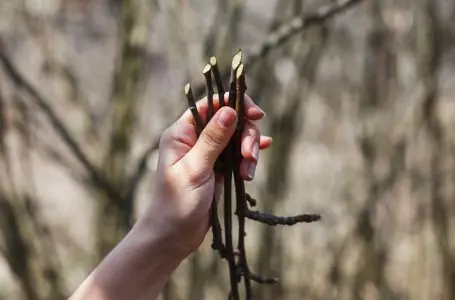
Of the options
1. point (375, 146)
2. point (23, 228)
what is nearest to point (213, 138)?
point (23, 228)

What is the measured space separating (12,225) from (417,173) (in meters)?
1.56

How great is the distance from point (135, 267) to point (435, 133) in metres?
2.32

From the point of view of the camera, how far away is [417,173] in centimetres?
318

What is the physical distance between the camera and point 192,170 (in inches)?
34.4

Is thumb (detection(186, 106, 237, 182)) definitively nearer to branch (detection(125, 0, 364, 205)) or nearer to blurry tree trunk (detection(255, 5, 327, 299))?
branch (detection(125, 0, 364, 205))

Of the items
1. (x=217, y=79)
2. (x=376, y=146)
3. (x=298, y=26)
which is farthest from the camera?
(x=376, y=146)

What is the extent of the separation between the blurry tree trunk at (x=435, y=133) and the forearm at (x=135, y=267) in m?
2.20

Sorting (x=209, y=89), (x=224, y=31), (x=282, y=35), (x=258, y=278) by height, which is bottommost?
(x=258, y=278)

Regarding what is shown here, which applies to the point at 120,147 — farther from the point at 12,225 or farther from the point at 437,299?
the point at 437,299

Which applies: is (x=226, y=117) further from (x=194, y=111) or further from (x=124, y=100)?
(x=124, y=100)

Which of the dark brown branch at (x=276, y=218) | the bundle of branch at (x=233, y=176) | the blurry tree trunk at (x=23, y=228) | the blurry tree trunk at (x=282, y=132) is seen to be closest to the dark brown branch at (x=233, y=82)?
the bundle of branch at (x=233, y=176)

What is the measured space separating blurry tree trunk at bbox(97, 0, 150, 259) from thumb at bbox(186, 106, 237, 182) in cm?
143

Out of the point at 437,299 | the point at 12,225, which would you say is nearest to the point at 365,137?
the point at 437,299

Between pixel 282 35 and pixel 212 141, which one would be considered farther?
pixel 282 35
